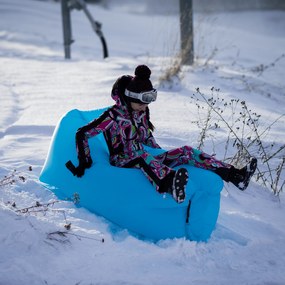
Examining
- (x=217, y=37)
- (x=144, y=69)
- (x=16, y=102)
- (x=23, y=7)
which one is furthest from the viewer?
(x=23, y=7)

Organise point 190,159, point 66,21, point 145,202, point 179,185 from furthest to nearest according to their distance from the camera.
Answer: point 66,21, point 190,159, point 145,202, point 179,185

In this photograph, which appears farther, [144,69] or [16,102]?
[16,102]

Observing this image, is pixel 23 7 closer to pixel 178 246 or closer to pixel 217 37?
pixel 217 37

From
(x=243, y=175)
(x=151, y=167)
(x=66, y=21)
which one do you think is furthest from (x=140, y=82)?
(x=66, y=21)

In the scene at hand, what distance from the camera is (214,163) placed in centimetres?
288

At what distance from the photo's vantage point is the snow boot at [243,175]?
2.81 m

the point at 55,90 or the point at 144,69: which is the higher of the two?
the point at 144,69

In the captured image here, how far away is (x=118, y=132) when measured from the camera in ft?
9.64

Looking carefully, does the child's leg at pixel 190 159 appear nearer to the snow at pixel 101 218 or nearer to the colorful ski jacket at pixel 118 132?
the colorful ski jacket at pixel 118 132

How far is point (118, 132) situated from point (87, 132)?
0.23 metres

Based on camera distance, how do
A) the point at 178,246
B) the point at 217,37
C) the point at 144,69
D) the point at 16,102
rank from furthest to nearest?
the point at 217,37, the point at 16,102, the point at 144,69, the point at 178,246

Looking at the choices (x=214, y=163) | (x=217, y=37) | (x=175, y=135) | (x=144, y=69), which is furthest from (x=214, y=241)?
(x=217, y=37)

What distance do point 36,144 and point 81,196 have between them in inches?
49.9

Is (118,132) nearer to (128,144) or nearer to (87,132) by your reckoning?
(128,144)
